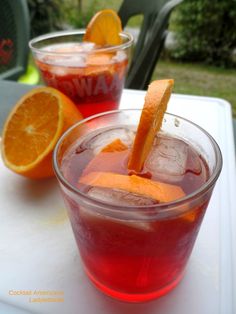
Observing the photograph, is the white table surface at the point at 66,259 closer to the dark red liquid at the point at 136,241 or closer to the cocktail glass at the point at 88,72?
the dark red liquid at the point at 136,241

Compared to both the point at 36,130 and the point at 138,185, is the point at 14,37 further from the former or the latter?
the point at 138,185

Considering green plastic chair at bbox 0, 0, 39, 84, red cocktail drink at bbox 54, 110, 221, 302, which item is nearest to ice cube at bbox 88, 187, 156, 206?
red cocktail drink at bbox 54, 110, 221, 302

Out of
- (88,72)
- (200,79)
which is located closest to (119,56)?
(88,72)

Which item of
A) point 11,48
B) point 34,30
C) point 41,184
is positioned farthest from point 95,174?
point 34,30

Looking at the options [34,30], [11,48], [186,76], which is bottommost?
[186,76]

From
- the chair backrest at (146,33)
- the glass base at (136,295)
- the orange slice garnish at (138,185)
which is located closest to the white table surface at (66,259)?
the glass base at (136,295)

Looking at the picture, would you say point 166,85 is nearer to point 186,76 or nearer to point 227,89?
point 227,89
